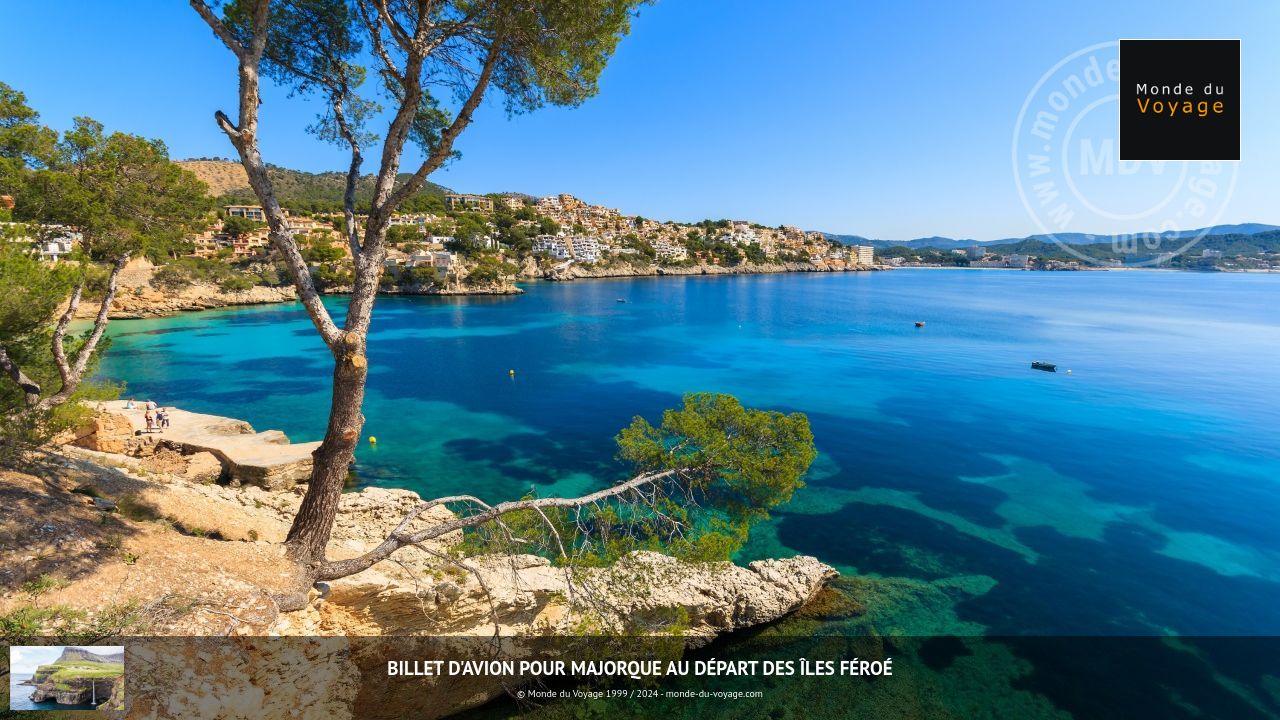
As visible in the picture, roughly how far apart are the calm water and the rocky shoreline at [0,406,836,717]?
4.04 meters

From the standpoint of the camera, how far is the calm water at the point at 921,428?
36.1 ft

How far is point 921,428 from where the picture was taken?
800 inches

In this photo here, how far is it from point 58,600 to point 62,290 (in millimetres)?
5208

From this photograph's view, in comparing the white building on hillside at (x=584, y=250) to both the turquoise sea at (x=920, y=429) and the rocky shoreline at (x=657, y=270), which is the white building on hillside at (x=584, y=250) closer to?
the rocky shoreline at (x=657, y=270)

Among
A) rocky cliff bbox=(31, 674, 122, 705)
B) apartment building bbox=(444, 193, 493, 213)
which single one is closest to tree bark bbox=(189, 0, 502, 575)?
rocky cliff bbox=(31, 674, 122, 705)

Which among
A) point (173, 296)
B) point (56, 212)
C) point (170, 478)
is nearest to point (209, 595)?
point (170, 478)

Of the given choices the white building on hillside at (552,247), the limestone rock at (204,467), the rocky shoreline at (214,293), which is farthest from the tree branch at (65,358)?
the white building on hillside at (552,247)

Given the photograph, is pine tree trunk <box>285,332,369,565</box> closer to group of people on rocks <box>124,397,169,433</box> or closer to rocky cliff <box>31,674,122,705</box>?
rocky cliff <box>31,674,122,705</box>

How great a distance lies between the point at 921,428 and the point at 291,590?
68.2 feet

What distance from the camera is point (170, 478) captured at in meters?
9.90

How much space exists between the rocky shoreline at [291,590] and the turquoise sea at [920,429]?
3.87 metres

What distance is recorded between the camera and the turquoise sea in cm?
1090

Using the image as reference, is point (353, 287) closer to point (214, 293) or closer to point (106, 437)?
point (106, 437)

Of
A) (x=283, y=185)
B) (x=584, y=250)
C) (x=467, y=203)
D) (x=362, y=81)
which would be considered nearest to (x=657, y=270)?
(x=584, y=250)
